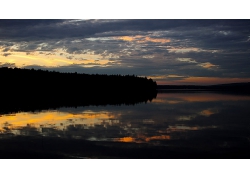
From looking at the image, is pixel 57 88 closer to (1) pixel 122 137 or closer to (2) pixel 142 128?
(2) pixel 142 128

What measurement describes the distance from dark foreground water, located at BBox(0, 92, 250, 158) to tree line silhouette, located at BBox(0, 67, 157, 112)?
4274 millimetres

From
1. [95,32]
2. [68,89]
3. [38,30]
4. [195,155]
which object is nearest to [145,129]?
[195,155]

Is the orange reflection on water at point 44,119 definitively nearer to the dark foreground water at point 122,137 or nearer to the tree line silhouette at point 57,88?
the dark foreground water at point 122,137

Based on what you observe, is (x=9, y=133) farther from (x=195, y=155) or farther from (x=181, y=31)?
(x=181, y=31)

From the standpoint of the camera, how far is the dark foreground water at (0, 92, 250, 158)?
783 centimetres

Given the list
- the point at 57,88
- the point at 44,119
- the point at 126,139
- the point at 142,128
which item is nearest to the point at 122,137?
the point at 126,139

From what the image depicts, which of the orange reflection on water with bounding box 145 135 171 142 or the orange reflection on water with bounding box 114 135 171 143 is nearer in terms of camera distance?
the orange reflection on water with bounding box 114 135 171 143

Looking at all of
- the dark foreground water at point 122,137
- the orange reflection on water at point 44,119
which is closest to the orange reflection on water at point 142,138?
the dark foreground water at point 122,137

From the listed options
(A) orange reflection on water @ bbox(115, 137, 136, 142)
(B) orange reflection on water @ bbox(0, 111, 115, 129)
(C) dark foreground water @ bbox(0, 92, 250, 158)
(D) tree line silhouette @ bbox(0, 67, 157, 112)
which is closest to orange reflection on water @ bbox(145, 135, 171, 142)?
(C) dark foreground water @ bbox(0, 92, 250, 158)

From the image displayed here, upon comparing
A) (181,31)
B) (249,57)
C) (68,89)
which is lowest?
(68,89)

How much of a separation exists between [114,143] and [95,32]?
445 centimetres

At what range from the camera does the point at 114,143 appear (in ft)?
28.7

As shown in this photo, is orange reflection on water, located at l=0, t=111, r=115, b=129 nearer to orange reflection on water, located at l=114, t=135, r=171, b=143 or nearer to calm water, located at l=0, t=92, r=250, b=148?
calm water, located at l=0, t=92, r=250, b=148

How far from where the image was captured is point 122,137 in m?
9.43
